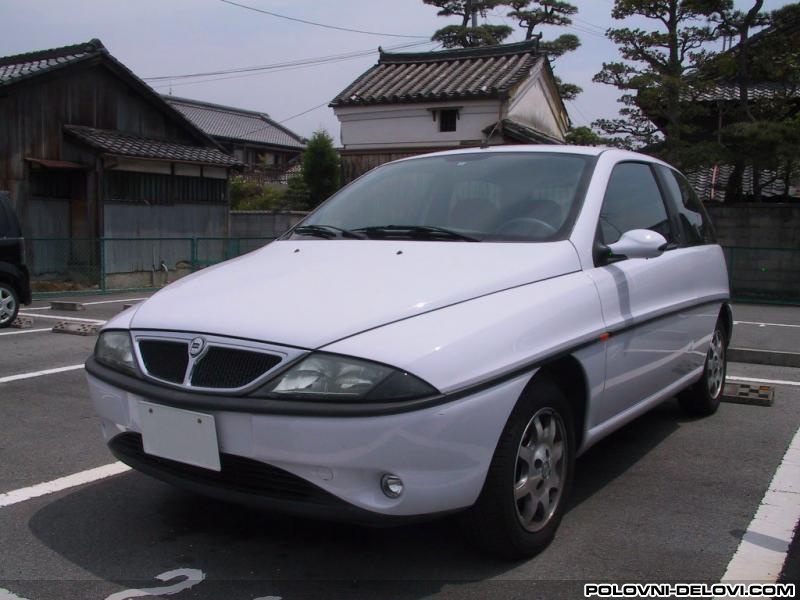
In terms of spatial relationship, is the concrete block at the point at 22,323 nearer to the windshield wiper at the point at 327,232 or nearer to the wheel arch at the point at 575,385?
the windshield wiper at the point at 327,232

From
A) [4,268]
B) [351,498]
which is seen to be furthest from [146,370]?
[4,268]

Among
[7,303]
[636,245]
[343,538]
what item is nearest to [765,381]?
[636,245]

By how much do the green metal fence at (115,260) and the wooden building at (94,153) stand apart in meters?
0.54

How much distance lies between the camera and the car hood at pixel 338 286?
102 inches

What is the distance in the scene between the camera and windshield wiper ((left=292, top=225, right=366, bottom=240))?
144 inches

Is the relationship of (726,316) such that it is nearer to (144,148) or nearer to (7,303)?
(7,303)

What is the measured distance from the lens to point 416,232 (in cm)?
347

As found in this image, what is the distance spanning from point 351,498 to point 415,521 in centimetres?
23

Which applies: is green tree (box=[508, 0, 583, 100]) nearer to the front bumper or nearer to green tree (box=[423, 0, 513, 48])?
green tree (box=[423, 0, 513, 48])

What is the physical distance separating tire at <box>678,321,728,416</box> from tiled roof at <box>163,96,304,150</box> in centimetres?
3466

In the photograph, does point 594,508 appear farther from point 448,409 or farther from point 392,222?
point 392,222

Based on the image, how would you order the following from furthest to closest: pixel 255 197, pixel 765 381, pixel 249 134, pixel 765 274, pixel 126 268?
pixel 249 134 → pixel 255 197 → pixel 126 268 → pixel 765 274 → pixel 765 381

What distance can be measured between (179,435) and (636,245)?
210 centimetres

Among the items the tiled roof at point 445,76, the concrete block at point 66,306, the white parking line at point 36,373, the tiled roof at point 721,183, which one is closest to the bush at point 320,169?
the tiled roof at point 445,76
